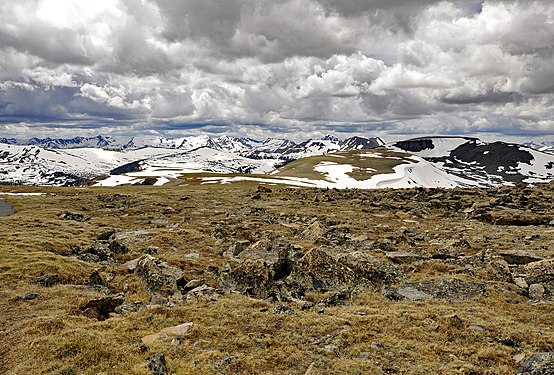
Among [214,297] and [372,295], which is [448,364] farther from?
[214,297]

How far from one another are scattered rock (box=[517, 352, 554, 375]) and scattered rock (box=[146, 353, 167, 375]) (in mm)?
12403

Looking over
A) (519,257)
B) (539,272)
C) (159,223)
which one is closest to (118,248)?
(159,223)

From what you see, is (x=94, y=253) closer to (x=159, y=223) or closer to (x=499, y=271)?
(x=159, y=223)

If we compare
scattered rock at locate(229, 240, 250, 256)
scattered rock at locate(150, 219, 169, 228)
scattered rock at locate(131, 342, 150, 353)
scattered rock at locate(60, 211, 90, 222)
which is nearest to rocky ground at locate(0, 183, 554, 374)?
scattered rock at locate(131, 342, 150, 353)

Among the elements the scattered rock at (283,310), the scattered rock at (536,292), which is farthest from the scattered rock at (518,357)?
the scattered rock at (283,310)

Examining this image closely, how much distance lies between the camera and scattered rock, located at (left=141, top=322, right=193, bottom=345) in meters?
14.5

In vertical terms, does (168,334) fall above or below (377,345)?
above

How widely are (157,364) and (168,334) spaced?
2684 millimetres

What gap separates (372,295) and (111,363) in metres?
14.2

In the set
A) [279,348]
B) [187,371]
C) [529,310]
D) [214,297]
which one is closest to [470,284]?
[529,310]

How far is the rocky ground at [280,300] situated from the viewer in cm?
1321

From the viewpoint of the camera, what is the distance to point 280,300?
65.7 ft

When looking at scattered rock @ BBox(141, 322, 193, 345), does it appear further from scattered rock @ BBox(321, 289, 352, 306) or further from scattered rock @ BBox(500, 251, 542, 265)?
scattered rock @ BBox(500, 251, 542, 265)

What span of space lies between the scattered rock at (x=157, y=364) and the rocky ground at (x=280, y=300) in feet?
0.17
